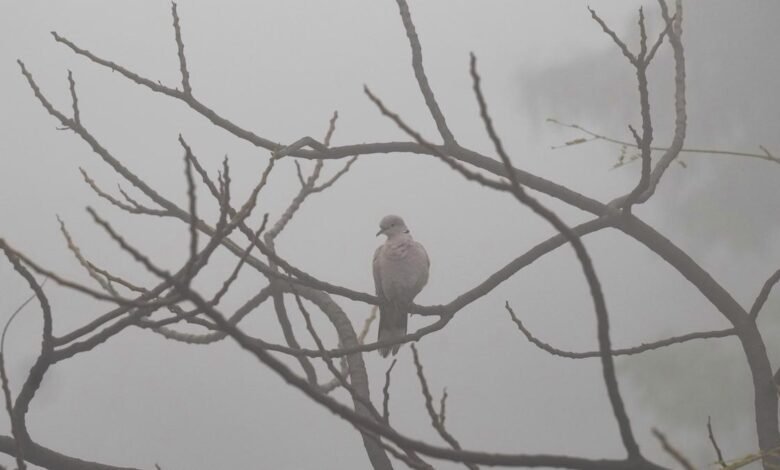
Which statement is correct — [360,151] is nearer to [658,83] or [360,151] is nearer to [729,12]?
[658,83]

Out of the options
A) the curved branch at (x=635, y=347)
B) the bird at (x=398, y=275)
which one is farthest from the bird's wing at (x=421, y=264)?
the curved branch at (x=635, y=347)

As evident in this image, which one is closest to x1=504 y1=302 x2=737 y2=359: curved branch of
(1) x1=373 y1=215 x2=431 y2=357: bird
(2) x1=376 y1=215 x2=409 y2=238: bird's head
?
(1) x1=373 y1=215 x2=431 y2=357: bird

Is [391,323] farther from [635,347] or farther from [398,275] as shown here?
[635,347]

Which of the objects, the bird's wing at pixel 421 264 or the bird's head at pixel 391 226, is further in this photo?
the bird's head at pixel 391 226

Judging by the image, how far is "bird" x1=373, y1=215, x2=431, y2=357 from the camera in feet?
6.91

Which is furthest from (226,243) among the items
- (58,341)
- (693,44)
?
(693,44)

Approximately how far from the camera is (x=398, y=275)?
2109mm

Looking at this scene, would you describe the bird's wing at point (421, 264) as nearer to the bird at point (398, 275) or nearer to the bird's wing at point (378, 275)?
the bird at point (398, 275)

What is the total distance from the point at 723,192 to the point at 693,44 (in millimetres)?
969

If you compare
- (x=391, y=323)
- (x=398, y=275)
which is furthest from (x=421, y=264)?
(x=391, y=323)

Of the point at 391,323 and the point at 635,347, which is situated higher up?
the point at 391,323

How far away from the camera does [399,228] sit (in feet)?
7.61

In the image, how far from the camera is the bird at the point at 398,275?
2.11 m

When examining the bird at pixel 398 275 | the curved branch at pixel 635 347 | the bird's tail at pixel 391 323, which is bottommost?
the curved branch at pixel 635 347
